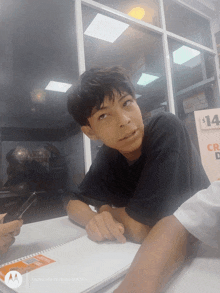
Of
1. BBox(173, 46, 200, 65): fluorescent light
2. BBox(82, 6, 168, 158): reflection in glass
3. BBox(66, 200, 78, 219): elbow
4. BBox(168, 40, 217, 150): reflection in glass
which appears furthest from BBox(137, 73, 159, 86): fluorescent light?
BBox(66, 200, 78, 219): elbow

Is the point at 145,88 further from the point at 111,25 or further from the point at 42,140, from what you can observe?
the point at 42,140

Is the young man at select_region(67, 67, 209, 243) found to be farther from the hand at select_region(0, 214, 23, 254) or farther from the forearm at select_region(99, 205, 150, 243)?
the hand at select_region(0, 214, 23, 254)

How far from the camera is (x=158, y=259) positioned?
25 cm

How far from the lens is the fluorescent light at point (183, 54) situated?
1.63 m

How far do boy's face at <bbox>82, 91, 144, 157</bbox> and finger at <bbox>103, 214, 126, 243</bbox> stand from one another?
9.2 inches

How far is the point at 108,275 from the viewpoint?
0.85 ft

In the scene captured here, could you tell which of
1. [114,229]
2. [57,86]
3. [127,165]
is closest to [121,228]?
[114,229]

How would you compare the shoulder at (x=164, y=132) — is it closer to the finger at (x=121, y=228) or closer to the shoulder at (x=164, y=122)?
the shoulder at (x=164, y=122)

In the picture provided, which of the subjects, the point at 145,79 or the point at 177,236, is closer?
the point at 177,236

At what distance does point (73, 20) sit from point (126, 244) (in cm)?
125

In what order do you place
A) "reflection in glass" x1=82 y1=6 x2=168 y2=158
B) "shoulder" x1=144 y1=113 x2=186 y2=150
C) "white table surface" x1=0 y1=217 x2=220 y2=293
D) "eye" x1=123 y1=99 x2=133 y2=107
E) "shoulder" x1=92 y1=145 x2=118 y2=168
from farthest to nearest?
"reflection in glass" x1=82 y1=6 x2=168 y2=158 → "shoulder" x1=92 y1=145 x2=118 y2=168 → "eye" x1=123 y1=99 x2=133 y2=107 → "shoulder" x1=144 y1=113 x2=186 y2=150 → "white table surface" x1=0 y1=217 x2=220 y2=293

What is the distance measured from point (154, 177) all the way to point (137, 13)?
1.51 m

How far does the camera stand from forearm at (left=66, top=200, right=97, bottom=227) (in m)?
0.54

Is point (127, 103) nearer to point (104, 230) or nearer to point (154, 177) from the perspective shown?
point (154, 177)
